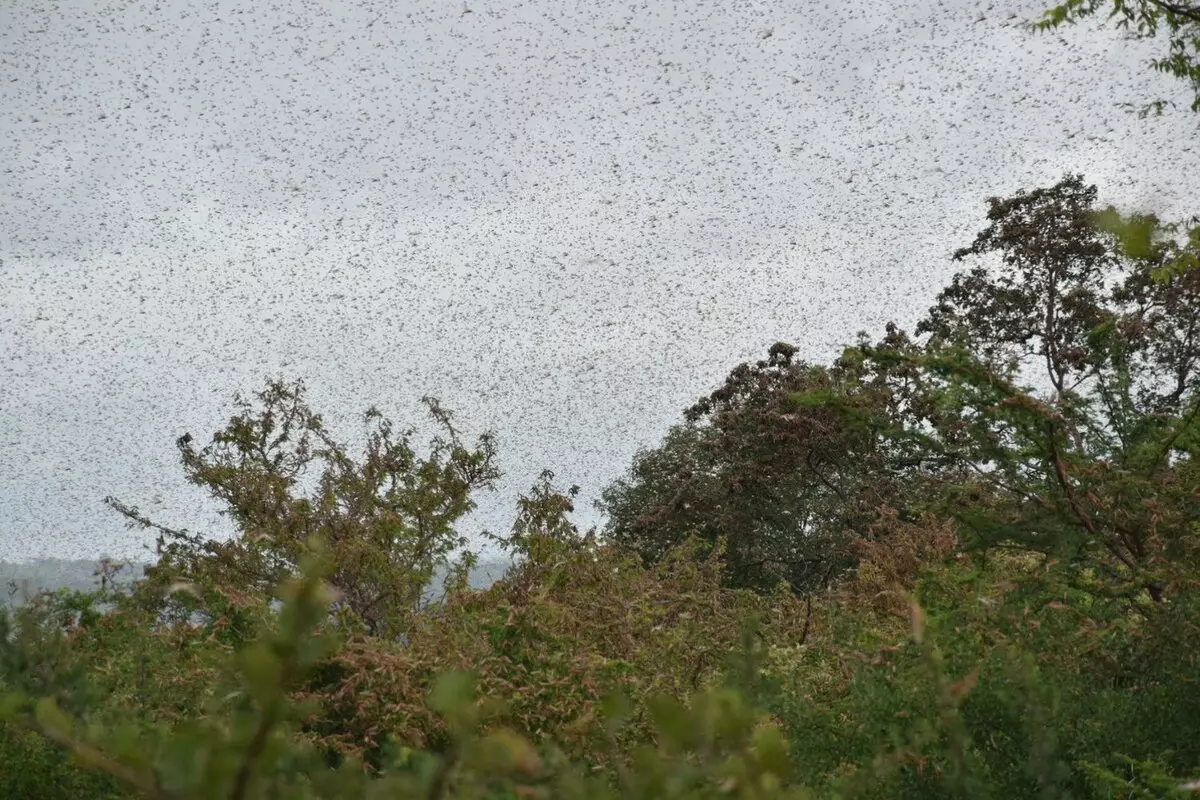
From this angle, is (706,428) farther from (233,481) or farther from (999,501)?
(999,501)

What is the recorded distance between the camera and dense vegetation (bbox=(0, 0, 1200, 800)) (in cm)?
87

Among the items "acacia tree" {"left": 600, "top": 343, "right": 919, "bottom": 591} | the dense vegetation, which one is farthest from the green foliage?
"acacia tree" {"left": 600, "top": 343, "right": 919, "bottom": 591}

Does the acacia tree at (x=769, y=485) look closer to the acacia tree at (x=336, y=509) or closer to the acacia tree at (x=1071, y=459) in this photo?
the acacia tree at (x=336, y=509)

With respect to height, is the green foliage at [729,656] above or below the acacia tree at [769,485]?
below

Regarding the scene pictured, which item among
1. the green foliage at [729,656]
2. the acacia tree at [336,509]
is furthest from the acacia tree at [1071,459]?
the acacia tree at [336,509]

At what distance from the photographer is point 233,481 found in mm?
10398

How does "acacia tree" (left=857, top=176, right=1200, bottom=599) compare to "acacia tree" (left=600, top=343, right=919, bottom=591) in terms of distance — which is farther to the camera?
"acacia tree" (left=600, top=343, right=919, bottom=591)

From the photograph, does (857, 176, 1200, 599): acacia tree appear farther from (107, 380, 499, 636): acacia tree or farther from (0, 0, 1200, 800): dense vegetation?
(107, 380, 499, 636): acacia tree

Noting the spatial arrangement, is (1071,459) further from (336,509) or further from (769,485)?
(769,485)

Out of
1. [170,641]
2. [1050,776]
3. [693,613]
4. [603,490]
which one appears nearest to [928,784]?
[1050,776]

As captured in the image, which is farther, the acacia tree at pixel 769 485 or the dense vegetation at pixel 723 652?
the acacia tree at pixel 769 485

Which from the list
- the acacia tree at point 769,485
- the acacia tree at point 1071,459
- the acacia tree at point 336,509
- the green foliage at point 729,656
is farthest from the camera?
the acacia tree at point 769,485

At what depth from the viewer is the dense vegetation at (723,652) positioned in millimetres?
867

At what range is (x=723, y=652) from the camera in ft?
18.2
